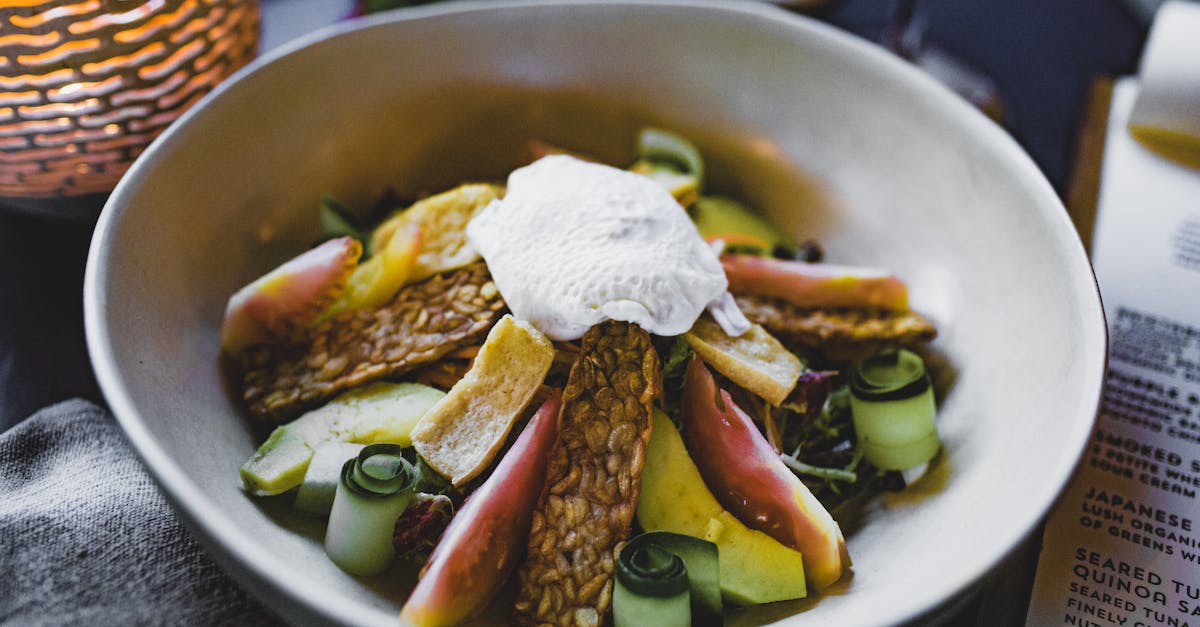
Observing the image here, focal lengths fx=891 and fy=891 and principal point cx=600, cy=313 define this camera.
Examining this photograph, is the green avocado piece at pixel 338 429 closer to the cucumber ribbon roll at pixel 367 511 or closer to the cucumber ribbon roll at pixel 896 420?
the cucumber ribbon roll at pixel 367 511

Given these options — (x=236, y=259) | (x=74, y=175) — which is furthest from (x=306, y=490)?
(x=74, y=175)

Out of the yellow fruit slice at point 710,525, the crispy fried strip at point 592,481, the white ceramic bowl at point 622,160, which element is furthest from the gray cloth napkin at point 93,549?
the yellow fruit slice at point 710,525

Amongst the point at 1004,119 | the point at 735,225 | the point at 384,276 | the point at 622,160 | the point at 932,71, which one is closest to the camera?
the point at 384,276

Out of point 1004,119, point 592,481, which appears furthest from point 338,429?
point 1004,119

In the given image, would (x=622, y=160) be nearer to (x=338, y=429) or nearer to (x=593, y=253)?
(x=593, y=253)

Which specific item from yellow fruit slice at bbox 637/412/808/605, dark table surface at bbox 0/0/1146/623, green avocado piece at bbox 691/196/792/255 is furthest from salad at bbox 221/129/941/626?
dark table surface at bbox 0/0/1146/623

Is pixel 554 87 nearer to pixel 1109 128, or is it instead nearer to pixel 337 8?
pixel 337 8
